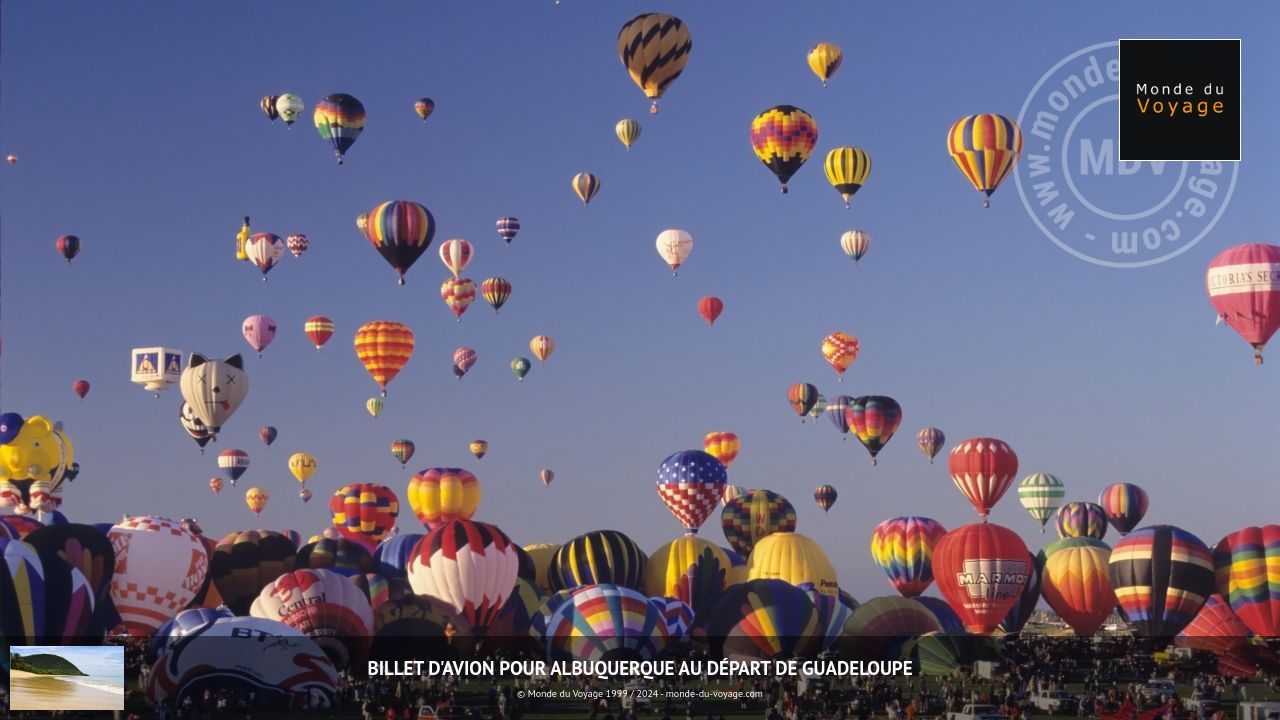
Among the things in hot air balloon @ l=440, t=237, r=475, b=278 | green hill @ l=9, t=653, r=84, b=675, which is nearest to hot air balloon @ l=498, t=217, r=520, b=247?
hot air balloon @ l=440, t=237, r=475, b=278

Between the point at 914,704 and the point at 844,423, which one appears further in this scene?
the point at 844,423

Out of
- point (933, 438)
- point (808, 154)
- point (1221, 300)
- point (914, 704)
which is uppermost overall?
point (808, 154)

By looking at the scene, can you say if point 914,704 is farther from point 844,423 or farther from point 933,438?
point 933,438

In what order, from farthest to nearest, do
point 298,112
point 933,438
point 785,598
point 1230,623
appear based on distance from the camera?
1. point 933,438
2. point 298,112
3. point 1230,623
4. point 785,598

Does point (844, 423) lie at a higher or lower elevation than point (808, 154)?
lower

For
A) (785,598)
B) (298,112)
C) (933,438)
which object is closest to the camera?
(785,598)

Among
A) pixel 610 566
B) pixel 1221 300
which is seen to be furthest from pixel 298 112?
pixel 1221 300
